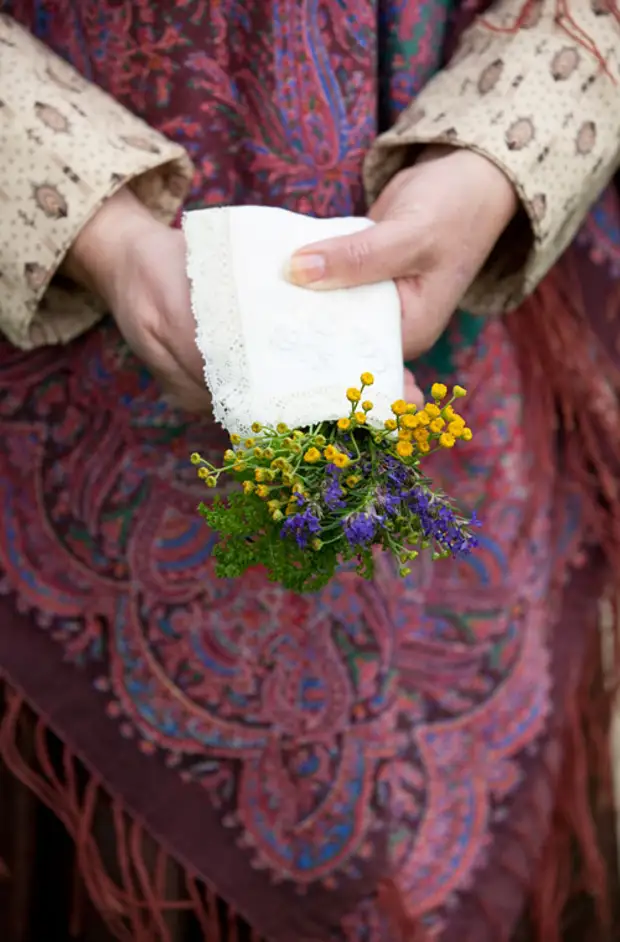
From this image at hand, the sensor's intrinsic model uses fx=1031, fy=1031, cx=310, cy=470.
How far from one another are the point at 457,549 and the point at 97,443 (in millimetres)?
359

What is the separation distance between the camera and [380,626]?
2.65 ft

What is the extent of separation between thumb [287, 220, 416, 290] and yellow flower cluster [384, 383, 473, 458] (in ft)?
0.36

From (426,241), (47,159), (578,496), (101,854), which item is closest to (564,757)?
(578,496)

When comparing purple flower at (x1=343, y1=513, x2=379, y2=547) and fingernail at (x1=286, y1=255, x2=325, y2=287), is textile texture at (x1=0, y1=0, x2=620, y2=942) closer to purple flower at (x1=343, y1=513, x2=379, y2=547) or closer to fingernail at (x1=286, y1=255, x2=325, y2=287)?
fingernail at (x1=286, y1=255, x2=325, y2=287)

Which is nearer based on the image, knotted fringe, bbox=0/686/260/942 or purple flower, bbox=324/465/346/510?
purple flower, bbox=324/465/346/510

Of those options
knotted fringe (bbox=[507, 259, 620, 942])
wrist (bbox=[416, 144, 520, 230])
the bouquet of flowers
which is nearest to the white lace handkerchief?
the bouquet of flowers

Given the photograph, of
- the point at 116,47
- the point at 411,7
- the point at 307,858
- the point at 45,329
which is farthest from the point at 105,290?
the point at 307,858

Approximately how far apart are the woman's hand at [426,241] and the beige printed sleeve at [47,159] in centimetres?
15

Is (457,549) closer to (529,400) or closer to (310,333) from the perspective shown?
(310,333)

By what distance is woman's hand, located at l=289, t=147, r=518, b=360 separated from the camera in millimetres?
571

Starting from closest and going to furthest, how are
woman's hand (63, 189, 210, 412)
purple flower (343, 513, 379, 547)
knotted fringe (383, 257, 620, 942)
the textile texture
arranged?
purple flower (343, 513, 379, 547)
woman's hand (63, 189, 210, 412)
the textile texture
knotted fringe (383, 257, 620, 942)

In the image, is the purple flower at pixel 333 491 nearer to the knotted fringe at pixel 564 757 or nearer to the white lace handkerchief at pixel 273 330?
the white lace handkerchief at pixel 273 330

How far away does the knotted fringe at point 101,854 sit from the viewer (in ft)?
2.45

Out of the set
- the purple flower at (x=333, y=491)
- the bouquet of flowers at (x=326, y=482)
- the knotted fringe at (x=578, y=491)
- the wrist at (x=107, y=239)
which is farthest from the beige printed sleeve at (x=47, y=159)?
the knotted fringe at (x=578, y=491)
